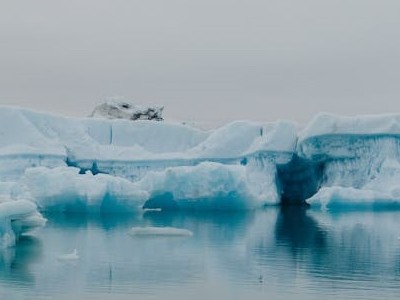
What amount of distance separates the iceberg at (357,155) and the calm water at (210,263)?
4923 mm

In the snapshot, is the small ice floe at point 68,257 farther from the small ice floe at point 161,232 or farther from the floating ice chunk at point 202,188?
the floating ice chunk at point 202,188

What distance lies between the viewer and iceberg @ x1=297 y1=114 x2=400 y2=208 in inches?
766

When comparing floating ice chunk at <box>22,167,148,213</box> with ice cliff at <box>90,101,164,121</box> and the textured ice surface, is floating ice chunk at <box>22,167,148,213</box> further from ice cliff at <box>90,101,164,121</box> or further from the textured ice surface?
ice cliff at <box>90,101,164,121</box>

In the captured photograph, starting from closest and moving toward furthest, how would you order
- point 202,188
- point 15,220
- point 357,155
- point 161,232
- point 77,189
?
point 15,220 → point 161,232 → point 77,189 → point 202,188 → point 357,155

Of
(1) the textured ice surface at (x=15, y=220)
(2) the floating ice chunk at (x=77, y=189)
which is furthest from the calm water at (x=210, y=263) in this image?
(2) the floating ice chunk at (x=77, y=189)

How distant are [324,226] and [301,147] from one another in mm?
6332

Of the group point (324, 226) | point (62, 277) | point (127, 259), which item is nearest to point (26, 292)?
point (62, 277)

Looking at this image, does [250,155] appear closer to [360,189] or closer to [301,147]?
[301,147]

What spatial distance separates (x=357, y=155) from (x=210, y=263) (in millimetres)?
12273

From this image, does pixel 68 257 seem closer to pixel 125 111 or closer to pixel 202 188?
pixel 202 188

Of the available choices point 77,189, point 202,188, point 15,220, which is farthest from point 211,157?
point 15,220

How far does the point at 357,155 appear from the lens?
20.4 meters

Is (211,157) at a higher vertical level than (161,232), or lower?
higher

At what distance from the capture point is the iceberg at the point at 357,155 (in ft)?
63.9
